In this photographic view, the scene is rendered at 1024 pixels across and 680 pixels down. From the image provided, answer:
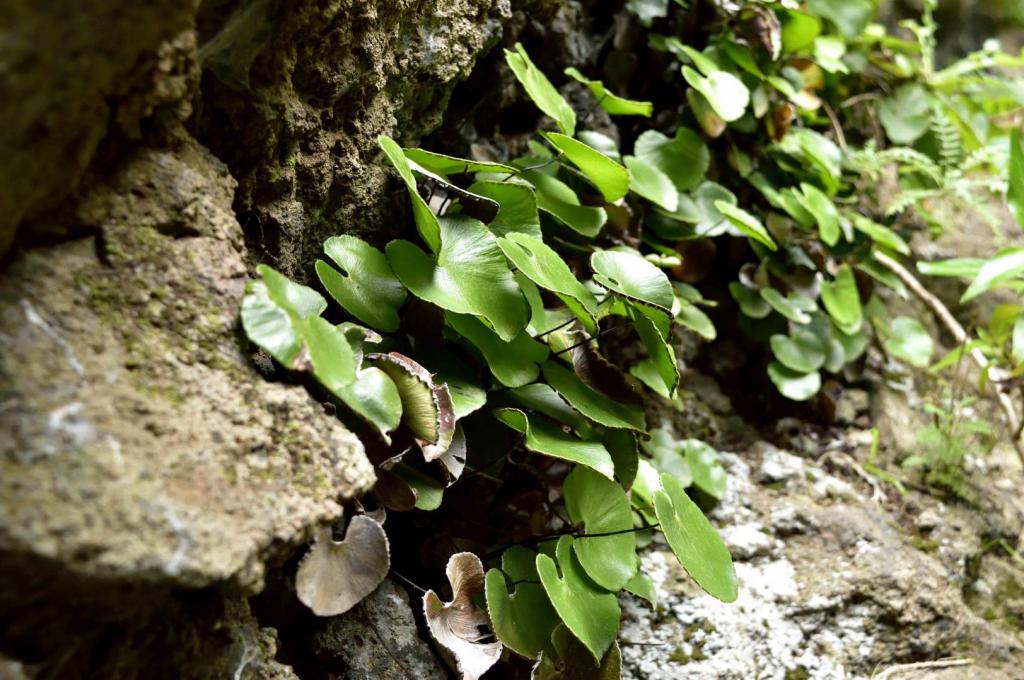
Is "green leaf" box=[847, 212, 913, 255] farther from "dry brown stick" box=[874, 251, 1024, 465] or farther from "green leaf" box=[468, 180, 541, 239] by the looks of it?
"green leaf" box=[468, 180, 541, 239]

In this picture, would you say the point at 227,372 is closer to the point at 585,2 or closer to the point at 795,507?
the point at 795,507

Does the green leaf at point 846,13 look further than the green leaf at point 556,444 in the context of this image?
Yes

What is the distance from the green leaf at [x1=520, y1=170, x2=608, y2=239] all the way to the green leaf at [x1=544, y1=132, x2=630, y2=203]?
0.05 meters

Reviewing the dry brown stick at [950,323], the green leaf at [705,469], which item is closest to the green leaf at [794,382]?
the green leaf at [705,469]

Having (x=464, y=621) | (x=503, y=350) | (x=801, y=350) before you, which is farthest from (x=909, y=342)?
(x=464, y=621)

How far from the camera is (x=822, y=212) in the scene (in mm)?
2121

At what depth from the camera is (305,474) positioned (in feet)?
3.05

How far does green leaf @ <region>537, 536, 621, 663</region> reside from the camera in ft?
4.00

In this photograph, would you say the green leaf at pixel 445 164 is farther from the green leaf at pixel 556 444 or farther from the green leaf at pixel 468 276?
the green leaf at pixel 556 444

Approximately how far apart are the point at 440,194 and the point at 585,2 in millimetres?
932

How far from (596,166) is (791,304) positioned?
836 mm

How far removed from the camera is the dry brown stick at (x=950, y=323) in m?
2.18

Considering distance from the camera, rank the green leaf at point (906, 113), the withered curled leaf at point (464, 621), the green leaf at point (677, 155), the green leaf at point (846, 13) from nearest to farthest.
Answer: the withered curled leaf at point (464, 621), the green leaf at point (677, 155), the green leaf at point (846, 13), the green leaf at point (906, 113)

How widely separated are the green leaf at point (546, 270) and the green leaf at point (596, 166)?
221mm
